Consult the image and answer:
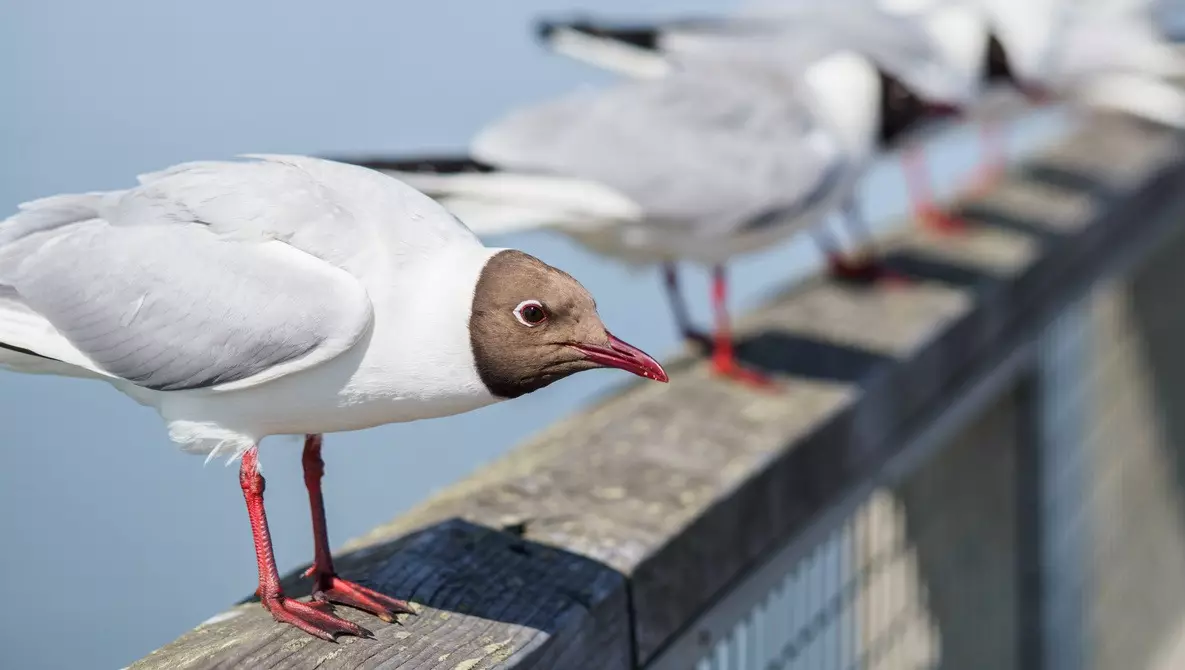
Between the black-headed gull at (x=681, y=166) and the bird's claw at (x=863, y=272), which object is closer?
the black-headed gull at (x=681, y=166)

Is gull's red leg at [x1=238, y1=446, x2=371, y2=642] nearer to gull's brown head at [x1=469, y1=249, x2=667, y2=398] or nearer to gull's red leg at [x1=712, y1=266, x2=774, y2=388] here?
gull's brown head at [x1=469, y1=249, x2=667, y2=398]

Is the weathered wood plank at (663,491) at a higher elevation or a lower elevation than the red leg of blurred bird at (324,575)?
lower

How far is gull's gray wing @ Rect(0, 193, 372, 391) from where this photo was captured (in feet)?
4.69

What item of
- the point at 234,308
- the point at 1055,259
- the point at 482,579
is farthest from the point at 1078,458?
the point at 234,308

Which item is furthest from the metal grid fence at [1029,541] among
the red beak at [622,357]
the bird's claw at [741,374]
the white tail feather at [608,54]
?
the white tail feather at [608,54]

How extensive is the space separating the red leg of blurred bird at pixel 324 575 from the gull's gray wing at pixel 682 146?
4.10ft

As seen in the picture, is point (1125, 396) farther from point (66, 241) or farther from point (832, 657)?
point (66, 241)

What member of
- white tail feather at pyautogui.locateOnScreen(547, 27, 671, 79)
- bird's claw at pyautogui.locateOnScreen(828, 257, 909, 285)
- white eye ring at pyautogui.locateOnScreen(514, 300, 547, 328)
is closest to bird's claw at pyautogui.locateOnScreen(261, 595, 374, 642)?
white eye ring at pyautogui.locateOnScreen(514, 300, 547, 328)

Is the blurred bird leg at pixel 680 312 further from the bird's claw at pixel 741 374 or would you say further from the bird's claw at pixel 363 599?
the bird's claw at pixel 363 599

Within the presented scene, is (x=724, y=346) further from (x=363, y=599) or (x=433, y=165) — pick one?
(x=363, y=599)

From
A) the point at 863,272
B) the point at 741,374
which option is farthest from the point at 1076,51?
the point at 741,374

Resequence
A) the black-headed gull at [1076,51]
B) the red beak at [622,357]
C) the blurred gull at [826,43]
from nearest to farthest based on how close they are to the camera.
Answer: the red beak at [622,357]
the blurred gull at [826,43]
the black-headed gull at [1076,51]

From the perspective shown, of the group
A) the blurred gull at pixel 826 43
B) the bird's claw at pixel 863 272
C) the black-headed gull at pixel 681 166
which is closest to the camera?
the black-headed gull at pixel 681 166

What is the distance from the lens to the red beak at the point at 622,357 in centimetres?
151
